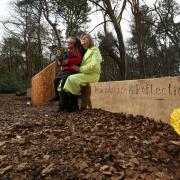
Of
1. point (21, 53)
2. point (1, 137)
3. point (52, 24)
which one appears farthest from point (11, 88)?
point (1, 137)

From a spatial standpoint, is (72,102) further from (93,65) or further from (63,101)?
(93,65)

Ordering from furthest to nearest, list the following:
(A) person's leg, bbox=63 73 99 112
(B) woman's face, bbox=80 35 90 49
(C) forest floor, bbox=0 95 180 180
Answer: (B) woman's face, bbox=80 35 90 49
(A) person's leg, bbox=63 73 99 112
(C) forest floor, bbox=0 95 180 180

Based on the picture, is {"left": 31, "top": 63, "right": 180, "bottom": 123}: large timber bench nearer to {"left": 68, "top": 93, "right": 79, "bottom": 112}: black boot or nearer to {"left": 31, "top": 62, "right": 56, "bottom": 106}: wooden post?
{"left": 68, "top": 93, "right": 79, "bottom": 112}: black boot

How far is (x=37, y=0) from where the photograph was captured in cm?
2128

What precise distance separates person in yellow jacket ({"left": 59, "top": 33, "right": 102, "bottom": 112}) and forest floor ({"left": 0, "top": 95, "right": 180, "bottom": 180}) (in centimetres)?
142

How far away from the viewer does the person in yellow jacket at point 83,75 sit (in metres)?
6.04

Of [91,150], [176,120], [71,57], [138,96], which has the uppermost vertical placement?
[71,57]

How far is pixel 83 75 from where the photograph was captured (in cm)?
618

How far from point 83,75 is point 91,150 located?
9.82 ft

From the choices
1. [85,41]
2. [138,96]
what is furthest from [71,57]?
[138,96]

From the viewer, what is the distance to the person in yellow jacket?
238 inches

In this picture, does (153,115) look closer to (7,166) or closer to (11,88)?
(7,166)

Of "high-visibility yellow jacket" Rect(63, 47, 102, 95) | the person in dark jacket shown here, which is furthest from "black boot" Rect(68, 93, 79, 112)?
the person in dark jacket

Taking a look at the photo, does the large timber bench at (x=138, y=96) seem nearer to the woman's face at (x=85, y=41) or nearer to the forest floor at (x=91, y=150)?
the forest floor at (x=91, y=150)
